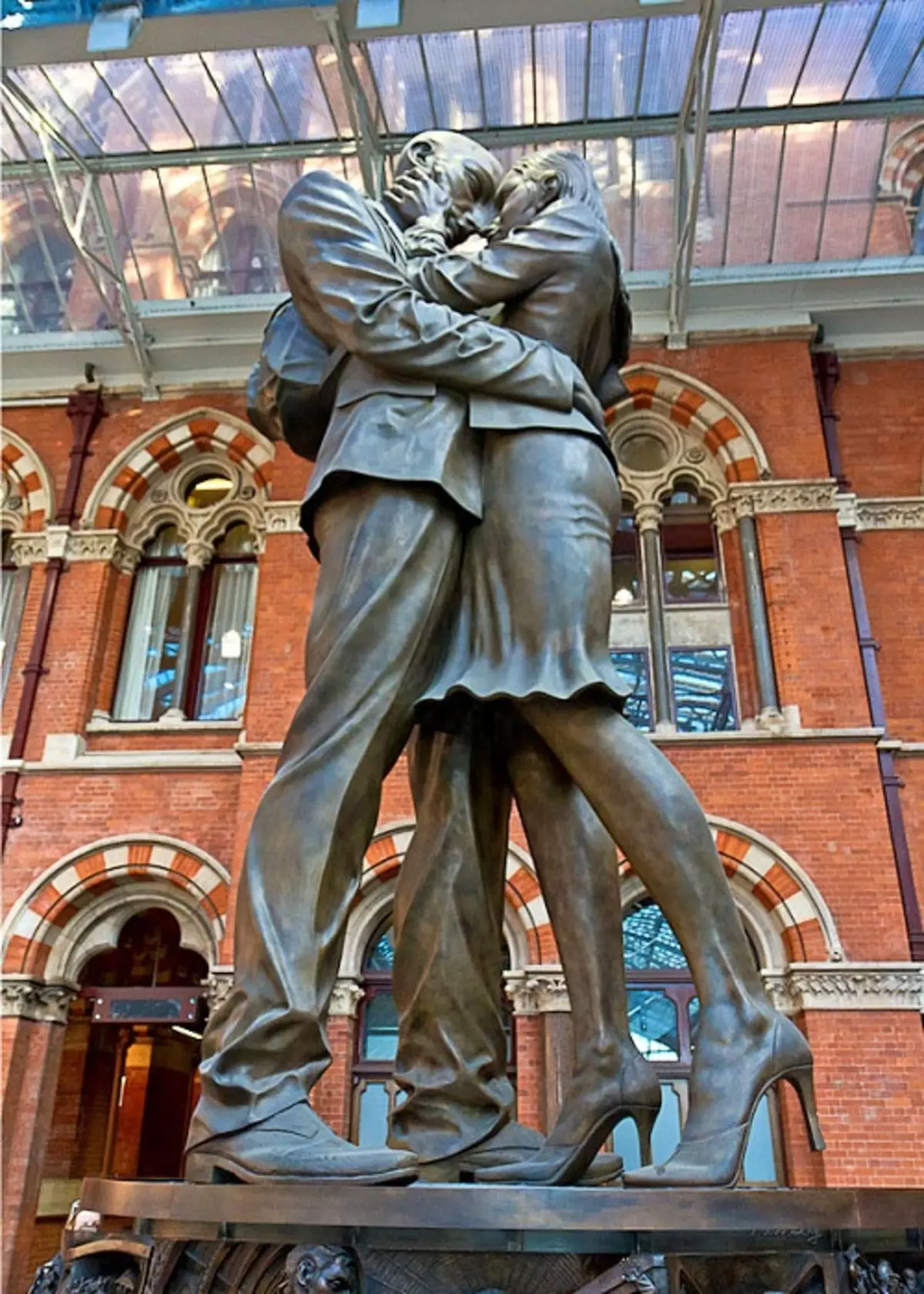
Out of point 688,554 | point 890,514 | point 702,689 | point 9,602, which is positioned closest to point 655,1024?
point 702,689

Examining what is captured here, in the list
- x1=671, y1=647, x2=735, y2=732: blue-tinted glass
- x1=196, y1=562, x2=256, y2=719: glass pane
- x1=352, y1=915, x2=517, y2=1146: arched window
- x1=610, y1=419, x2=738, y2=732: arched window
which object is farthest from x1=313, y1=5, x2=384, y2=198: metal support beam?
x1=352, y1=915, x2=517, y2=1146: arched window

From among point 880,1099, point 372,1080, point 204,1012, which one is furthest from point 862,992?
point 204,1012

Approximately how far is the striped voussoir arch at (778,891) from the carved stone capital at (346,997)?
2.30 m

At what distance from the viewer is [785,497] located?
964 centimetres

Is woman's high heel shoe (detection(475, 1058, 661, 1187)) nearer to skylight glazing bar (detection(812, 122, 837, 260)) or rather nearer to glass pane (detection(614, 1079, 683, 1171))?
glass pane (detection(614, 1079, 683, 1171))

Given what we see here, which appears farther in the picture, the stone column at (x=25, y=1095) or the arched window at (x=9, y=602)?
the arched window at (x=9, y=602)

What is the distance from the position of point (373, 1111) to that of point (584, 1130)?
714 centimetres

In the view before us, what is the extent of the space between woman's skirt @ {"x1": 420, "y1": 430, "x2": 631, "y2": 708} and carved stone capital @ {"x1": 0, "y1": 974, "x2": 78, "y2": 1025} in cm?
823

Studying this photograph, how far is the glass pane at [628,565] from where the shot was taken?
10.1 meters

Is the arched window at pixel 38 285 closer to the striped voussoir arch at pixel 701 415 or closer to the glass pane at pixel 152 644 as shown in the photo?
the glass pane at pixel 152 644

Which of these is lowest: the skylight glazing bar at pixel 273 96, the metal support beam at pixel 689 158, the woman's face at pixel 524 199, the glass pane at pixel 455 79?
the woman's face at pixel 524 199

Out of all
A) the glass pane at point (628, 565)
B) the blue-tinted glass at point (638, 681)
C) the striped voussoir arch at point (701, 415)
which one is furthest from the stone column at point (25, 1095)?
the striped voussoir arch at point (701, 415)

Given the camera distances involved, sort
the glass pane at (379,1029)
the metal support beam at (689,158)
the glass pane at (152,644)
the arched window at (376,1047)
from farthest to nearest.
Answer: the glass pane at (152,644), the glass pane at (379,1029), the arched window at (376,1047), the metal support beam at (689,158)

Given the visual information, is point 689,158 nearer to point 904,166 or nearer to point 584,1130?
point 904,166
